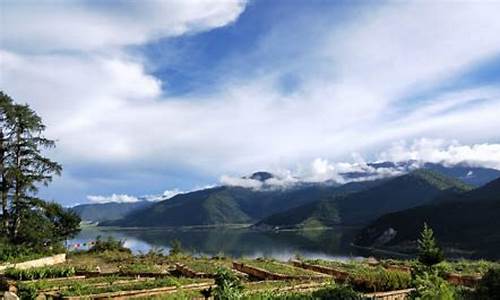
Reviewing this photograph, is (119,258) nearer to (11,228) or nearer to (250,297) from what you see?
(11,228)

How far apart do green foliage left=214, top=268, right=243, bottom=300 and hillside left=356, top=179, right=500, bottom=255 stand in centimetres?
10606

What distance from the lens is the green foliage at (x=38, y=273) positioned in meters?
23.8

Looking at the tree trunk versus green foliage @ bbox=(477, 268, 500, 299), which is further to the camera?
the tree trunk

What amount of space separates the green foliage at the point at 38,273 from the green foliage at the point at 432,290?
16.2 metres

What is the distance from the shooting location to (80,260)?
3366 cm

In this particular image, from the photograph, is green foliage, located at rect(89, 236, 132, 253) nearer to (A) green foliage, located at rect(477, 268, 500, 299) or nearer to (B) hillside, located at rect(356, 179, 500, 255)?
(A) green foliage, located at rect(477, 268, 500, 299)

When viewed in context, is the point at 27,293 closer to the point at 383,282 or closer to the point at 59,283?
the point at 59,283

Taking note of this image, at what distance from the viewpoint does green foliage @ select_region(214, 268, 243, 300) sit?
1376 cm

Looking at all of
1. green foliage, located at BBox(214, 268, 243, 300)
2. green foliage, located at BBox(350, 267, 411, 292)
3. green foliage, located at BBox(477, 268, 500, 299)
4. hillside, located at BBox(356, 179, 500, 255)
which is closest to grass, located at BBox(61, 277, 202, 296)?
green foliage, located at BBox(214, 268, 243, 300)

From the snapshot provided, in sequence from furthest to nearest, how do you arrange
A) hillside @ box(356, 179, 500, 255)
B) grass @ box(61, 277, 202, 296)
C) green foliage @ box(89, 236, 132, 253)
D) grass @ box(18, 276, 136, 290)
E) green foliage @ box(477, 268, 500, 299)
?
hillside @ box(356, 179, 500, 255) < green foliage @ box(89, 236, 132, 253) < grass @ box(18, 276, 136, 290) < grass @ box(61, 277, 202, 296) < green foliage @ box(477, 268, 500, 299)

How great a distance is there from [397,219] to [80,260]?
122392mm

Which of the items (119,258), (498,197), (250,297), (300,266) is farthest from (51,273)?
(498,197)

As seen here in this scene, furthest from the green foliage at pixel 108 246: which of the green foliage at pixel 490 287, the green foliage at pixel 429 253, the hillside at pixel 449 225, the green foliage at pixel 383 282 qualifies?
the hillside at pixel 449 225

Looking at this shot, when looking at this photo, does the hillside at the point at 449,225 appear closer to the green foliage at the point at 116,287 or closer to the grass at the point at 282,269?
the grass at the point at 282,269
